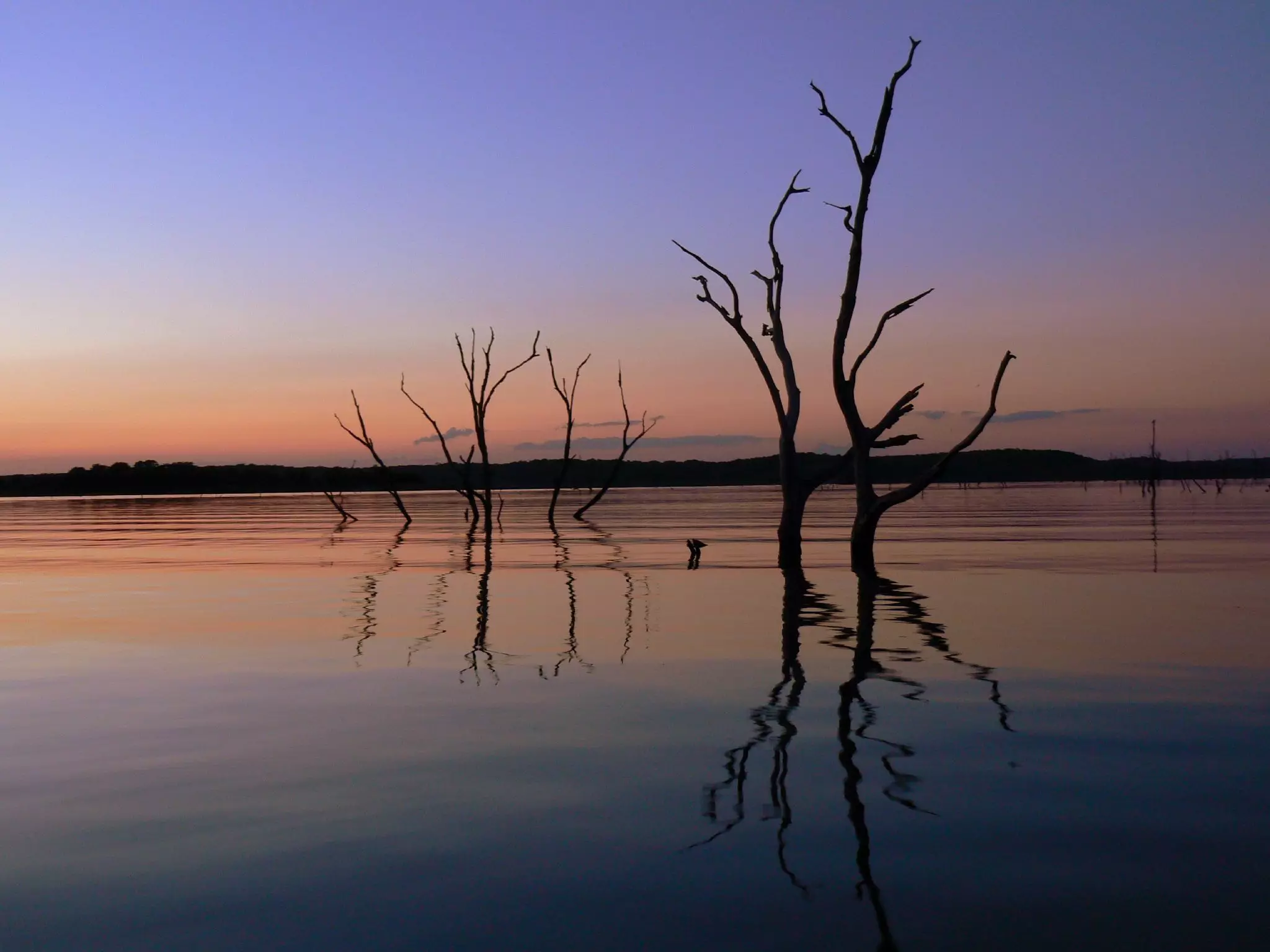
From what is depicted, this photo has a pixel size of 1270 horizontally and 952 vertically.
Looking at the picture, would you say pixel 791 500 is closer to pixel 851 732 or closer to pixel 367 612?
pixel 367 612

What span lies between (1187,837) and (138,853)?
4.06 meters

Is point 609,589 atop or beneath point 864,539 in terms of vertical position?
beneath

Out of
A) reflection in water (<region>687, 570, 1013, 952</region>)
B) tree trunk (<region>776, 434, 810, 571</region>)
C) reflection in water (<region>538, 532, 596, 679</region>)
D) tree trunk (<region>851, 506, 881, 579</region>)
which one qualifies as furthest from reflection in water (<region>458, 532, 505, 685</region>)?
tree trunk (<region>851, 506, 881, 579</region>)

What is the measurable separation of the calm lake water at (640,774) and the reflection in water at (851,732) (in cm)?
3

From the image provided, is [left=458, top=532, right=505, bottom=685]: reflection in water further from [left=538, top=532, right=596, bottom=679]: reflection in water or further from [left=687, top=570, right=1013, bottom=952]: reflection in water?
[left=687, top=570, right=1013, bottom=952]: reflection in water

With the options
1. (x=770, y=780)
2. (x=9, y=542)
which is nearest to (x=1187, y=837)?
(x=770, y=780)

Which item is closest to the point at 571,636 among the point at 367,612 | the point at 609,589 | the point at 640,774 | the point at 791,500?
the point at 367,612

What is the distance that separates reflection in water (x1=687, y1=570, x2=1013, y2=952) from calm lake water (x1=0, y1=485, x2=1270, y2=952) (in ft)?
0.09

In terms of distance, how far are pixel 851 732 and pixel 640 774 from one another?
1457 millimetres

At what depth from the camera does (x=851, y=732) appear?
6.31 m

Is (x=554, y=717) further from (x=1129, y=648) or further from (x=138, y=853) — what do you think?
(x=1129, y=648)

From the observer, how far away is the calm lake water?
3.70m

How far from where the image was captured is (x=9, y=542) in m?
29.2

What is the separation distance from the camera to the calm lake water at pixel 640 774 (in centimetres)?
370
